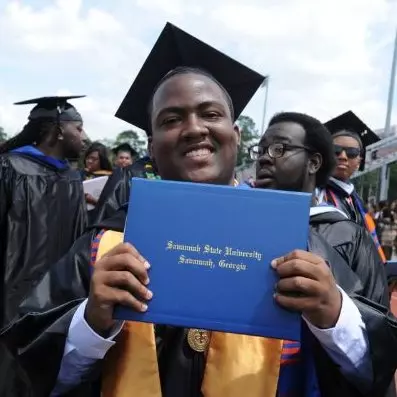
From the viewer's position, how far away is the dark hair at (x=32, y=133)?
4.75 metres

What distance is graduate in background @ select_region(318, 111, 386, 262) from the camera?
4621 millimetres

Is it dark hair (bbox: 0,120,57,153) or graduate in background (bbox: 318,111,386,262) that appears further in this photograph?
dark hair (bbox: 0,120,57,153)

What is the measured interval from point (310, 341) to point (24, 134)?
3.91 meters

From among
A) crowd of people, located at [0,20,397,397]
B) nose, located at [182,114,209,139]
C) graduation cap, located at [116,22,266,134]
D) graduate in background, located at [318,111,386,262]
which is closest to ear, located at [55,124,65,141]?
graduate in background, located at [318,111,386,262]

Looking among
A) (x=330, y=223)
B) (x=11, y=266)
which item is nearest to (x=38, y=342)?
(x=330, y=223)

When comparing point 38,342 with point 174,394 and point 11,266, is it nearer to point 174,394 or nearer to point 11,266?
point 174,394

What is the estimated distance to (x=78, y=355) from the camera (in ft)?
4.56

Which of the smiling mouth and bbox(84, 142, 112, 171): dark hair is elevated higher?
bbox(84, 142, 112, 171): dark hair

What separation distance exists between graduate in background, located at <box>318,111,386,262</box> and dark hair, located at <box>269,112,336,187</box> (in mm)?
885

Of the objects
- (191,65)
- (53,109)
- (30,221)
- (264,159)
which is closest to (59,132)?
(53,109)

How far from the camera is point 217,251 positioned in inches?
49.8

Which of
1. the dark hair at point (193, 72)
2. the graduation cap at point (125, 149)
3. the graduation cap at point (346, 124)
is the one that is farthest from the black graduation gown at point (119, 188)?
the graduation cap at point (125, 149)

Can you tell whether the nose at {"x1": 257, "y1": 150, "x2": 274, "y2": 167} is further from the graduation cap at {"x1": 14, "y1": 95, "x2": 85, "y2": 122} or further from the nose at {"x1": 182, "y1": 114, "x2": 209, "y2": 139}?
the graduation cap at {"x1": 14, "y1": 95, "x2": 85, "y2": 122}

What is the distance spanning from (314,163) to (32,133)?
104 inches
